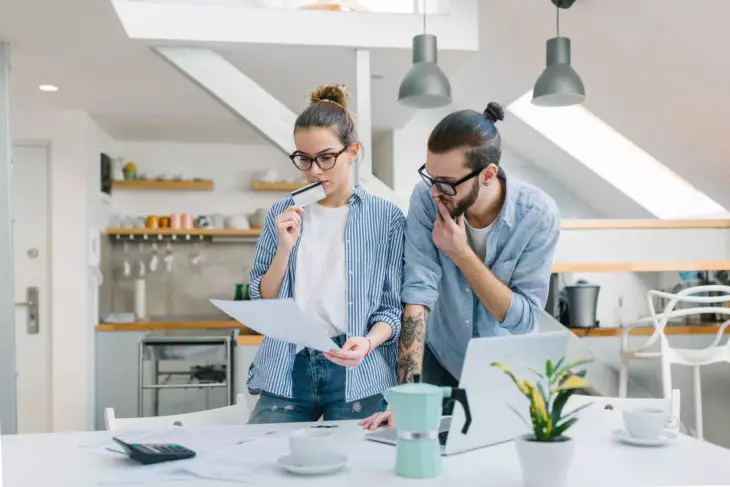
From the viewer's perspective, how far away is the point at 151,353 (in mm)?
5387

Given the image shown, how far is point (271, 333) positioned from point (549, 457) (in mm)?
600

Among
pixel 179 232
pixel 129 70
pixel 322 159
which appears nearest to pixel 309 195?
pixel 322 159

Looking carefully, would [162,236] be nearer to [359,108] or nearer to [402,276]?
[359,108]

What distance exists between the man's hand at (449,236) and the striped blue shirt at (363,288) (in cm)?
14

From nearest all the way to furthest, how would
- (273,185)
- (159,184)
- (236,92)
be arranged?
(236,92)
(159,184)
(273,185)

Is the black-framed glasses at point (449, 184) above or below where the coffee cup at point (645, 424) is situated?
above

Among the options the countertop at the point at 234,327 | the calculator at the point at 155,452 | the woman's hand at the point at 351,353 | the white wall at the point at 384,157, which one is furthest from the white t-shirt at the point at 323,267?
the white wall at the point at 384,157

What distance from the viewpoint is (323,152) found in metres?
1.78

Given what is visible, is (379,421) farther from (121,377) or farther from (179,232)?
(179,232)

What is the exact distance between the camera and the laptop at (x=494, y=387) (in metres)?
1.32

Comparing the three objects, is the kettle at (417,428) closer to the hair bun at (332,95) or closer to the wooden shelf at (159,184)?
the hair bun at (332,95)

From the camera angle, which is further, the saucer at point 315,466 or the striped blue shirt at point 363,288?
the striped blue shirt at point 363,288

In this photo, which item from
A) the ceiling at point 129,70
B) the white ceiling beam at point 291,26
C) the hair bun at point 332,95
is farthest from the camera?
the white ceiling beam at point 291,26

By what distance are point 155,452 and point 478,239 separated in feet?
2.97
